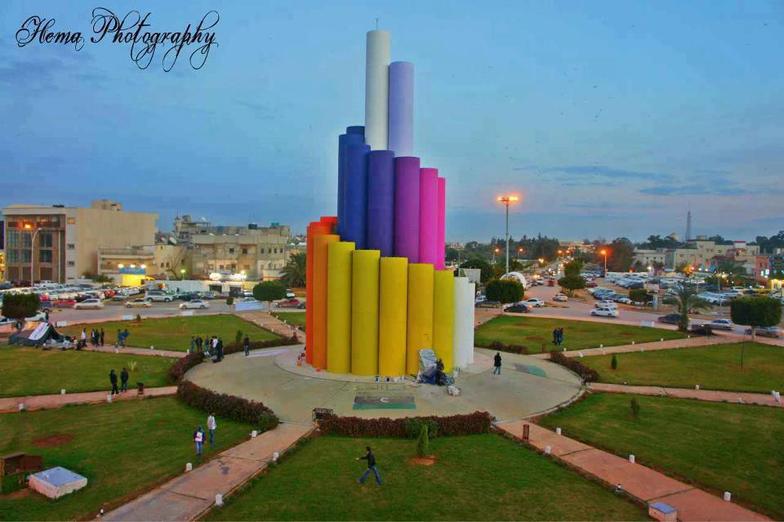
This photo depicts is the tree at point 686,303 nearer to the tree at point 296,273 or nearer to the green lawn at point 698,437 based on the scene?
the green lawn at point 698,437

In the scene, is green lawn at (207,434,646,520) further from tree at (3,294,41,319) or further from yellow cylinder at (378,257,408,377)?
tree at (3,294,41,319)

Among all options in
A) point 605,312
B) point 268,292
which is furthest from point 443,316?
point 605,312

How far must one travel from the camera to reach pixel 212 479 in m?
16.3

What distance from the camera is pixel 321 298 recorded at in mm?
28516

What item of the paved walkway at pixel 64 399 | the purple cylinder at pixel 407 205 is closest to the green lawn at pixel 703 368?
the purple cylinder at pixel 407 205

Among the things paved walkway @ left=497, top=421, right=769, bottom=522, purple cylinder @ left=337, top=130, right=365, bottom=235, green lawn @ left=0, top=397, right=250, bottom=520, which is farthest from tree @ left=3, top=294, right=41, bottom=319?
paved walkway @ left=497, top=421, right=769, bottom=522

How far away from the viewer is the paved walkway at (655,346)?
3775cm

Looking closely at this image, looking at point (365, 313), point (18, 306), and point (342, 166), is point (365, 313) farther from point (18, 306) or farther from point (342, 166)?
point (18, 306)

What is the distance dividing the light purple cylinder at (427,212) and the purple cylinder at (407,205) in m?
0.71

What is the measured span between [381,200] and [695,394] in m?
18.5

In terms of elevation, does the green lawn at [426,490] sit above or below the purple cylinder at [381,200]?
below

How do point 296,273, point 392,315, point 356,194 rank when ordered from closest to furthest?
point 392,315
point 356,194
point 296,273


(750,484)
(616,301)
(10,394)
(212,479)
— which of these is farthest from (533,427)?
(616,301)

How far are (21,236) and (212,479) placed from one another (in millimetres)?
89255
